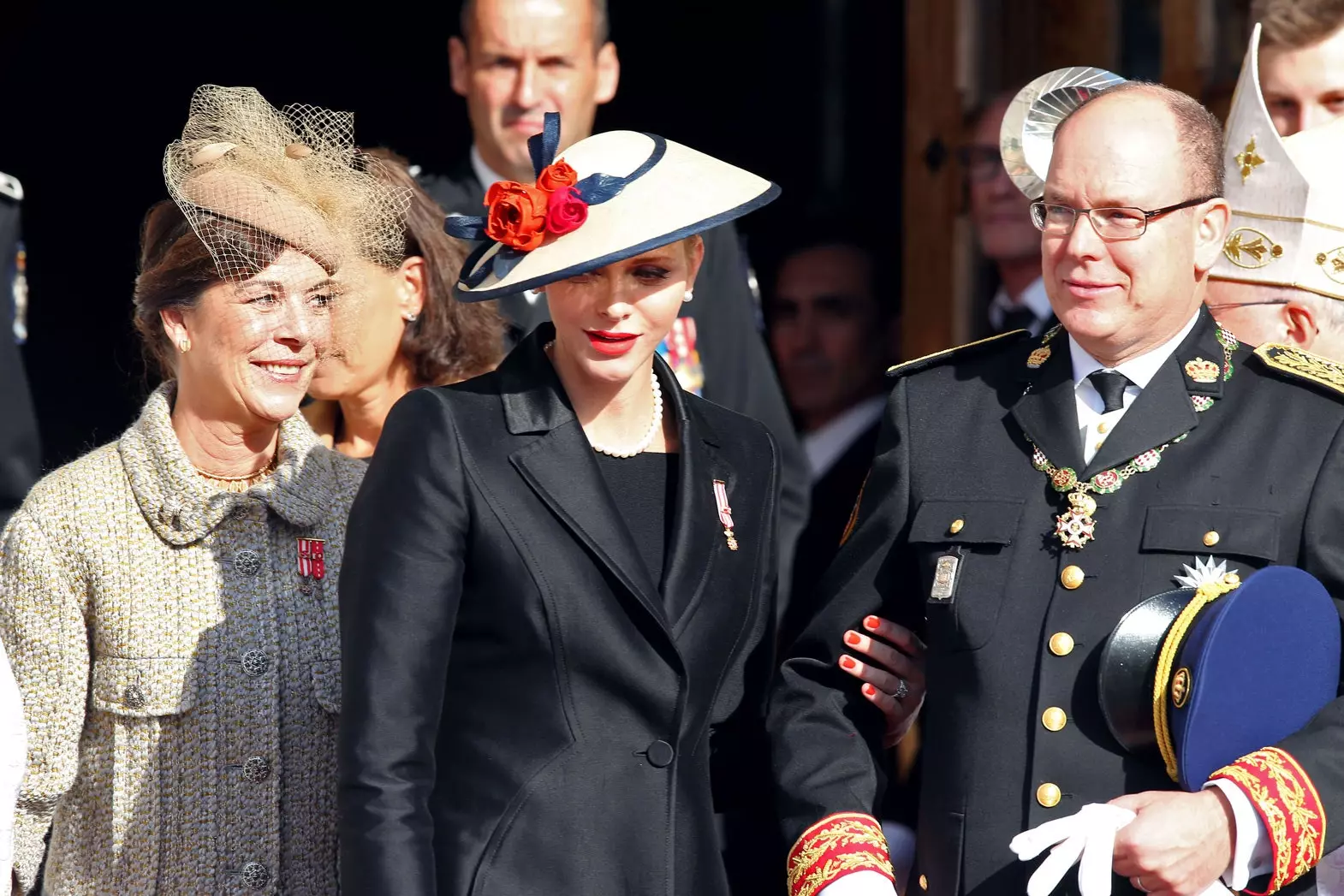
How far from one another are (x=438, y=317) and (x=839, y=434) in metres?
1.90

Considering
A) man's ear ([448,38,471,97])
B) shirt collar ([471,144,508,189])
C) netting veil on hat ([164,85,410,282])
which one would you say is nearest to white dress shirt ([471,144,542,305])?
shirt collar ([471,144,508,189])

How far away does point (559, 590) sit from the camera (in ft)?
9.30

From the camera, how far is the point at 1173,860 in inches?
103

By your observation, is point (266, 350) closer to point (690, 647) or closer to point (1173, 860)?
point (690, 647)

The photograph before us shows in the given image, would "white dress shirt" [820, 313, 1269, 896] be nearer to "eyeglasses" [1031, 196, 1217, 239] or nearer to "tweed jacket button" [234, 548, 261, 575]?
"eyeglasses" [1031, 196, 1217, 239]

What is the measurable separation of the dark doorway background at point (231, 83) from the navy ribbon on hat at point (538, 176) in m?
3.42

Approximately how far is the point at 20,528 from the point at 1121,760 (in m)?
1.75

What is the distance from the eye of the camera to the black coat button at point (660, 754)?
9.42 ft

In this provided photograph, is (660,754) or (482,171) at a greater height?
(482,171)

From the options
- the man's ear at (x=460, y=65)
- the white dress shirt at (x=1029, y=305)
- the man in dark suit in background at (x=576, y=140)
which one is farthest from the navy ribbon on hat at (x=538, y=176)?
the white dress shirt at (x=1029, y=305)

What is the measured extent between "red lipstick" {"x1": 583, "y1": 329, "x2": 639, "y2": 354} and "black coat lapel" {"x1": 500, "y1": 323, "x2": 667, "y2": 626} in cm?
11

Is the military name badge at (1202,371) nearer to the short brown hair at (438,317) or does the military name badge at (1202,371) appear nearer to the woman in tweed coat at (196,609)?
the woman in tweed coat at (196,609)

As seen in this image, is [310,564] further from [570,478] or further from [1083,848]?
[1083,848]

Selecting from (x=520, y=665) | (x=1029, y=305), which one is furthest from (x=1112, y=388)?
(x=1029, y=305)
